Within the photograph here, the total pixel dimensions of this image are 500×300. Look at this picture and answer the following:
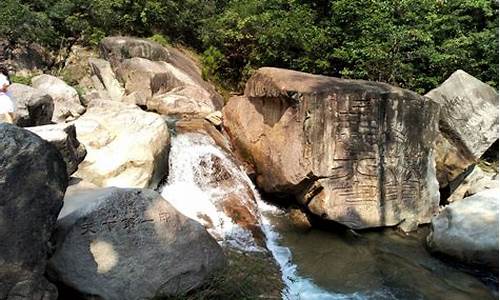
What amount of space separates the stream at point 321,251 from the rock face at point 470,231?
0.68ft

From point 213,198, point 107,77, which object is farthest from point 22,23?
point 213,198

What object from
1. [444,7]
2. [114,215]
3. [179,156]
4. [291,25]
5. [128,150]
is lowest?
[179,156]

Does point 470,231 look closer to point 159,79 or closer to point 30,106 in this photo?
point 30,106

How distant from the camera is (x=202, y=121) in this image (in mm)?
10734

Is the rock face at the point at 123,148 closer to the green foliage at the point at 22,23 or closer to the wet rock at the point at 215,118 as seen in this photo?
the wet rock at the point at 215,118

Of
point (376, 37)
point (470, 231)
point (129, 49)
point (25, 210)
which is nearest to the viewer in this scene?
point (25, 210)

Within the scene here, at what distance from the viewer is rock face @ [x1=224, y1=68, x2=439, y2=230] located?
759cm

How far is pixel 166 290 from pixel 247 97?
229 inches

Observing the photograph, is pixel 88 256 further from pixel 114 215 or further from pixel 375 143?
pixel 375 143

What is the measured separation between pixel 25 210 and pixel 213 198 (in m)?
4.68

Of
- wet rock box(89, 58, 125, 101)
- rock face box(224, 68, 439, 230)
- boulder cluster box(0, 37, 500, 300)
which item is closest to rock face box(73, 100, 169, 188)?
boulder cluster box(0, 37, 500, 300)

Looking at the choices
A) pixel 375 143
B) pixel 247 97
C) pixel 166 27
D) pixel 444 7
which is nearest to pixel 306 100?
pixel 375 143

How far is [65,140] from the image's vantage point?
5633 millimetres

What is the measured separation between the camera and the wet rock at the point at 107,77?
43.7ft
